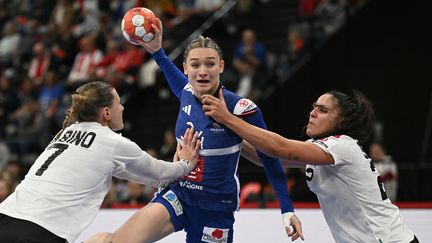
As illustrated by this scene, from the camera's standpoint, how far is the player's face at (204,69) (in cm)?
447

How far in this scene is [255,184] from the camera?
905cm

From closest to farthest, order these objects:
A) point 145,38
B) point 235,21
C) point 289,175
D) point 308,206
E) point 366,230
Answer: point 366,230 < point 145,38 < point 308,206 < point 289,175 < point 235,21

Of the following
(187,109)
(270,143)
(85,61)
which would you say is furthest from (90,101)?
(85,61)

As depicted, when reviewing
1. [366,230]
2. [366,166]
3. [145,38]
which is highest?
[145,38]

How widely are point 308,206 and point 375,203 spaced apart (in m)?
2.11

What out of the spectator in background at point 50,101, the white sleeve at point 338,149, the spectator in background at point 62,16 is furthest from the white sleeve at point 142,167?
the spectator in background at point 62,16

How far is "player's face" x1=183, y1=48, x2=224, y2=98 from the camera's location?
4.47m

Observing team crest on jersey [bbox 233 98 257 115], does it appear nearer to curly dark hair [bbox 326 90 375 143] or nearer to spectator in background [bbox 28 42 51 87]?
curly dark hair [bbox 326 90 375 143]

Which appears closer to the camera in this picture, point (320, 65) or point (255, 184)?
point (255, 184)

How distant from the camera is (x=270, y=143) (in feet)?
13.3

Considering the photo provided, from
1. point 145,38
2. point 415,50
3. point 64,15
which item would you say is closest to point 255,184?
point 415,50

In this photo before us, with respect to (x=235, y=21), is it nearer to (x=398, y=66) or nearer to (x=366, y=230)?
(x=398, y=66)

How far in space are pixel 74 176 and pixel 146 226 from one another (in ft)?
1.73

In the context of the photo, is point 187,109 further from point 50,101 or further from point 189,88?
point 50,101
